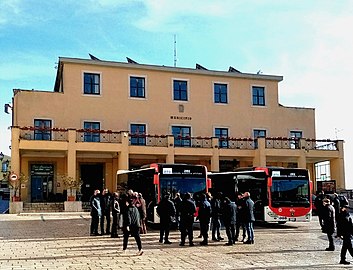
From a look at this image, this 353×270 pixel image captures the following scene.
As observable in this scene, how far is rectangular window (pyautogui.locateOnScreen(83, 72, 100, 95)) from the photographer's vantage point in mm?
36344

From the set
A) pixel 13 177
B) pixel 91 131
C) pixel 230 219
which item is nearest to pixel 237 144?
pixel 91 131

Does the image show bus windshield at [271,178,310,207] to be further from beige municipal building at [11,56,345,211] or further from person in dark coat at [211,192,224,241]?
beige municipal building at [11,56,345,211]

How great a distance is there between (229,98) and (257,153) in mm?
5972

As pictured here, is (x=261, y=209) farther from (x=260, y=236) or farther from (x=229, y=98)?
(x=229, y=98)

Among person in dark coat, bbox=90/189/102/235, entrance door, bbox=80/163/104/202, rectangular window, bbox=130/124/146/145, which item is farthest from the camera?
entrance door, bbox=80/163/104/202

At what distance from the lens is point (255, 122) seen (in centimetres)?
4091

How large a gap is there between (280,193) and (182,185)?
4.26 m

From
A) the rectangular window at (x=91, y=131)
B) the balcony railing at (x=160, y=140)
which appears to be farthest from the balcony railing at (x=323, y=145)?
the rectangular window at (x=91, y=131)

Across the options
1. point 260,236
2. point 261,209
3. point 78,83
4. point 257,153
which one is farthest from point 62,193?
point 260,236

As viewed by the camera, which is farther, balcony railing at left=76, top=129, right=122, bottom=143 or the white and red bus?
balcony railing at left=76, top=129, right=122, bottom=143

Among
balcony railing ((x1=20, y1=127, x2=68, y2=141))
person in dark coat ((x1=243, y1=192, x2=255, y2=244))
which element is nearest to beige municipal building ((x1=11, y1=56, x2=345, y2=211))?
balcony railing ((x1=20, y1=127, x2=68, y2=141))

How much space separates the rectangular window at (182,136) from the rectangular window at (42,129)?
8946 millimetres

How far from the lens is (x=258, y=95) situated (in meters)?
41.6

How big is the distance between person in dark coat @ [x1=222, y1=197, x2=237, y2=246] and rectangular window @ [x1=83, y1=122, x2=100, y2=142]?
741 inches
